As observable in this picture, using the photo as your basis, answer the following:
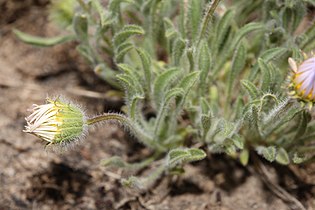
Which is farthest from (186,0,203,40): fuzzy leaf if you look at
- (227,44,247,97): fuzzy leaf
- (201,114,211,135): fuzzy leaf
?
(201,114,211,135): fuzzy leaf

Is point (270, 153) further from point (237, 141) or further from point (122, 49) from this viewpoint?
point (122, 49)

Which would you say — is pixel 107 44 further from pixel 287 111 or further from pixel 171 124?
pixel 287 111

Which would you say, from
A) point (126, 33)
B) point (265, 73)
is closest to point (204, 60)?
point (265, 73)

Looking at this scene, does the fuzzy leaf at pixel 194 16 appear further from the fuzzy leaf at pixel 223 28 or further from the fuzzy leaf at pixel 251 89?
the fuzzy leaf at pixel 251 89

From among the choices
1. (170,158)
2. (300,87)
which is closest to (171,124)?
(170,158)

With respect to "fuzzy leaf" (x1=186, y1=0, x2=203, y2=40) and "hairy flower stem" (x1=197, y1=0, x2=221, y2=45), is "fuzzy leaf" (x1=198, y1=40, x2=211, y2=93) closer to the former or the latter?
"hairy flower stem" (x1=197, y1=0, x2=221, y2=45)

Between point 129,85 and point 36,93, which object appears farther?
point 36,93

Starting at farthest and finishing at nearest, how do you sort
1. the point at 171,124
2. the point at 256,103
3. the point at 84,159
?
the point at 84,159
the point at 171,124
the point at 256,103
